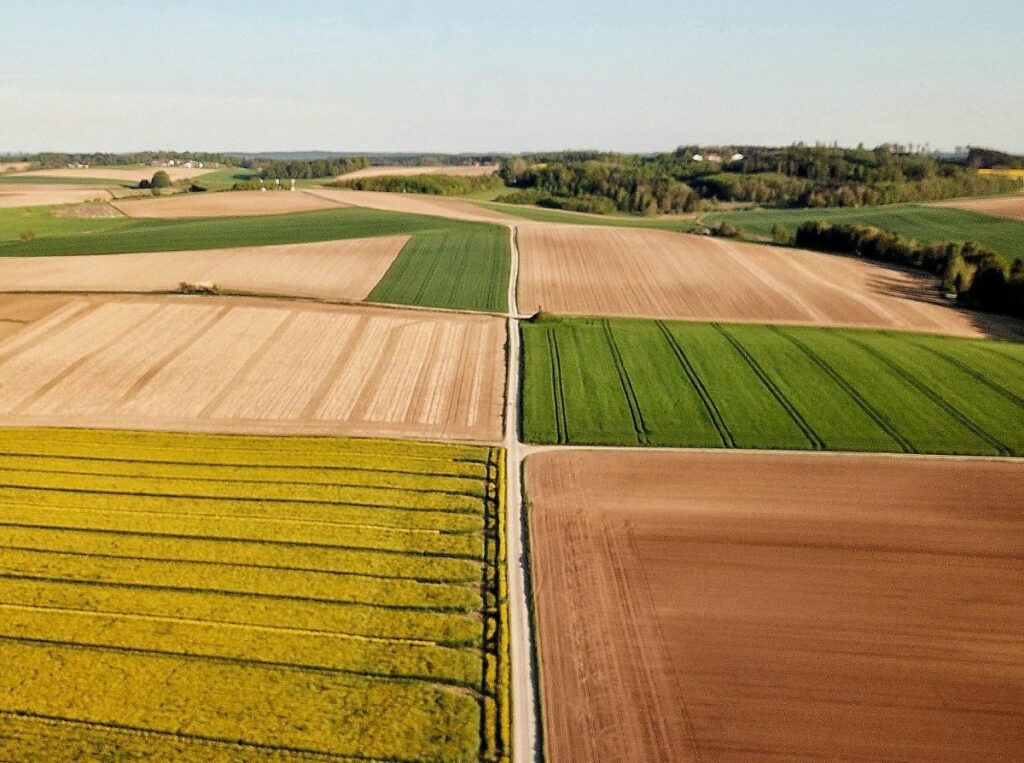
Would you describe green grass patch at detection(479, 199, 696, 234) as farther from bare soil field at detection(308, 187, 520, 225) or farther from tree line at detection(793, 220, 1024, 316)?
tree line at detection(793, 220, 1024, 316)

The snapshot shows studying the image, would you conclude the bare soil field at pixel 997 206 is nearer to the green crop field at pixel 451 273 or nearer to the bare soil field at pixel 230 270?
the green crop field at pixel 451 273

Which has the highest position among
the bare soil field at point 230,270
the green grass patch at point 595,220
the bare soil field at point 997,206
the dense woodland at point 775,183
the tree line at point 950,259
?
the dense woodland at point 775,183

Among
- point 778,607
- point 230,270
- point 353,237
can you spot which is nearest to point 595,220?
point 353,237

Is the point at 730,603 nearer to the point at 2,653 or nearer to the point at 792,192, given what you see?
the point at 2,653

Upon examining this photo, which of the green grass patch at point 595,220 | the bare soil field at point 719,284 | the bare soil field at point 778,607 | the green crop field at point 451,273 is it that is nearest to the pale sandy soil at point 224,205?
the green grass patch at point 595,220

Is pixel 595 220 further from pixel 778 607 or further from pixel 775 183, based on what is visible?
pixel 778 607

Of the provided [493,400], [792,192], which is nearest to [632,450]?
[493,400]

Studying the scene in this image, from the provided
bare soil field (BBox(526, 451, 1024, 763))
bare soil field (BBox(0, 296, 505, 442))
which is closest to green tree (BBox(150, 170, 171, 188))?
bare soil field (BBox(0, 296, 505, 442))
